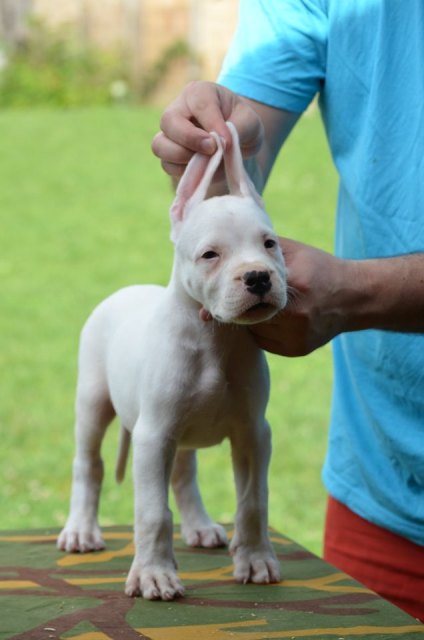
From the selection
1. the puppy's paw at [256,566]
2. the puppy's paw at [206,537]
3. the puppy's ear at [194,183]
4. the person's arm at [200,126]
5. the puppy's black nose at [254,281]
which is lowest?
the puppy's paw at [206,537]

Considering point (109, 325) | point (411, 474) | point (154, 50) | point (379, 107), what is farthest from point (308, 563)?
point (154, 50)

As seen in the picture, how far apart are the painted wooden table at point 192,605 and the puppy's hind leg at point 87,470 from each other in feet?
0.10

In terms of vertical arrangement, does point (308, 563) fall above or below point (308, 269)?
below

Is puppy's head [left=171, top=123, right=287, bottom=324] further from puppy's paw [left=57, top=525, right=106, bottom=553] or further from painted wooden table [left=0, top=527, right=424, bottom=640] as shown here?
puppy's paw [left=57, top=525, right=106, bottom=553]

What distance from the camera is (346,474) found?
212 cm

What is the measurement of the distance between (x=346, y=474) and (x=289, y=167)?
252 inches

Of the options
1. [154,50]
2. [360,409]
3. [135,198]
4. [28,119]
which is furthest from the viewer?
[154,50]

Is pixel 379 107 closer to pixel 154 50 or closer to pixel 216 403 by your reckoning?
pixel 216 403

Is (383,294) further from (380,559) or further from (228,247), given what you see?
(380,559)

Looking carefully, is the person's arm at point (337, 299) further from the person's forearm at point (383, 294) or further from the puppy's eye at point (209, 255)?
the puppy's eye at point (209, 255)

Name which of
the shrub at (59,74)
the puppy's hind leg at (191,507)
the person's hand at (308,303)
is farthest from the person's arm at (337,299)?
the shrub at (59,74)

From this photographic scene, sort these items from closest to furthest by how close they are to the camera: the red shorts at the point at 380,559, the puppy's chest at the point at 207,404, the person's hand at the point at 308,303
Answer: the person's hand at the point at 308,303, the puppy's chest at the point at 207,404, the red shorts at the point at 380,559

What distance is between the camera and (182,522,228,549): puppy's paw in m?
2.01

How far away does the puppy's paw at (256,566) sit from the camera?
1.75 meters
